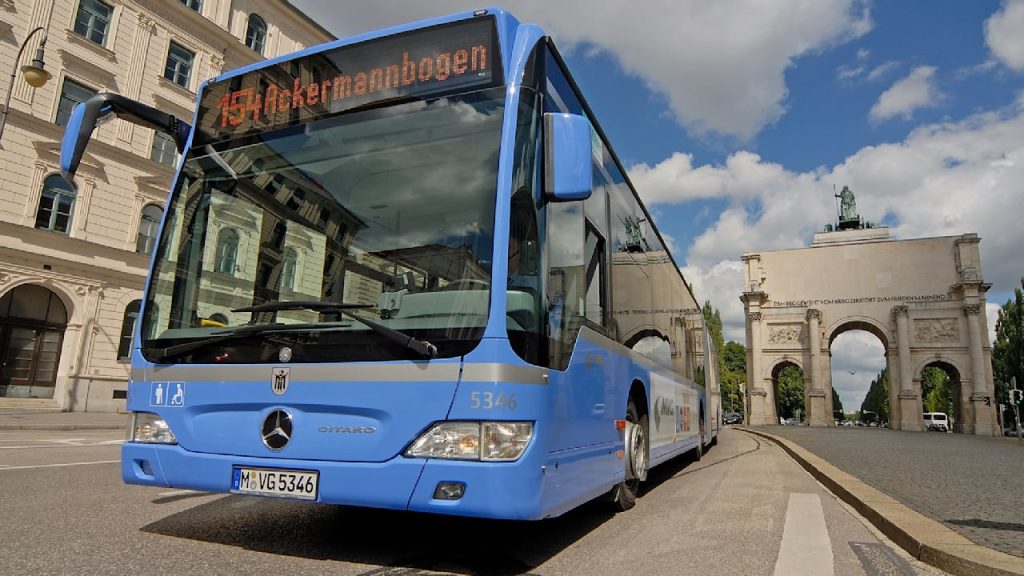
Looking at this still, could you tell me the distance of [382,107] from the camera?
4055 mm

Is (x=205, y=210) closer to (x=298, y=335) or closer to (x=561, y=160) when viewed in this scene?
(x=298, y=335)

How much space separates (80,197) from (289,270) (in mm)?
21954

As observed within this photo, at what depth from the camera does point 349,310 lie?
11.6 ft

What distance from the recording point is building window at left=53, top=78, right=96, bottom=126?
836 inches

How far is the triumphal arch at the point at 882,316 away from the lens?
49656 millimetres

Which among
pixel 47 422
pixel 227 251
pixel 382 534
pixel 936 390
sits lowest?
pixel 47 422

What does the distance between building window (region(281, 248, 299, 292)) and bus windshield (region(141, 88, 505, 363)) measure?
1 centimetres

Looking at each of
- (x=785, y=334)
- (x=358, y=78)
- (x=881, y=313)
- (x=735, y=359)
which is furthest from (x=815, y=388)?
(x=358, y=78)

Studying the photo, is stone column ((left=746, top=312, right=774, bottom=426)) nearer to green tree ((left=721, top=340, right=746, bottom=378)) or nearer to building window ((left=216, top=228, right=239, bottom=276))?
green tree ((left=721, top=340, right=746, bottom=378))

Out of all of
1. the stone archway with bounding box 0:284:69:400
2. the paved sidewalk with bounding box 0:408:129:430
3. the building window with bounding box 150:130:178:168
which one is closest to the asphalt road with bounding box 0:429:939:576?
the paved sidewalk with bounding box 0:408:129:430

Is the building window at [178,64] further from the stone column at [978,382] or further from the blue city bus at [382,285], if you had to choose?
the stone column at [978,382]

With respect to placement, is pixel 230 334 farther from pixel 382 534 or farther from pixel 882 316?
pixel 882 316

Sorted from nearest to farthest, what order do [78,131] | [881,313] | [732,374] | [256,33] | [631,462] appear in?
[78,131] < [631,462] < [256,33] < [881,313] < [732,374]

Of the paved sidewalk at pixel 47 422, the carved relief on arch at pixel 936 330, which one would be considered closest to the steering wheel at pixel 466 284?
the paved sidewalk at pixel 47 422
